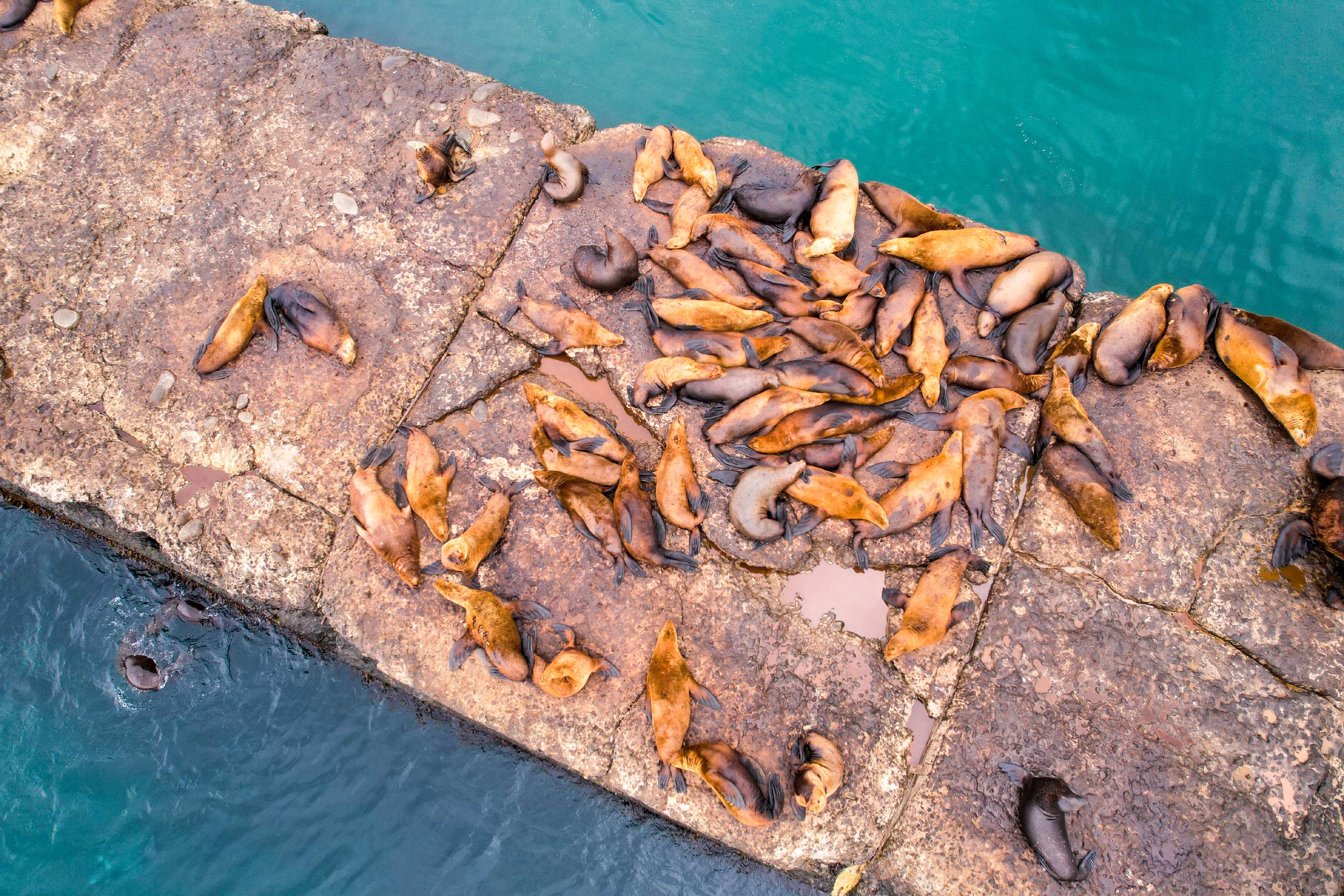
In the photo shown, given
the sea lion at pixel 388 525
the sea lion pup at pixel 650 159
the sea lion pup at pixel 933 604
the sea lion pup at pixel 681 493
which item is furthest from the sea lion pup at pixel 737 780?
the sea lion pup at pixel 650 159

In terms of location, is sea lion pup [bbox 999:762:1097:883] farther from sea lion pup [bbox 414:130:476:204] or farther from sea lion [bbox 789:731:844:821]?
sea lion pup [bbox 414:130:476:204]

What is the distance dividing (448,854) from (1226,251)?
8104 mm

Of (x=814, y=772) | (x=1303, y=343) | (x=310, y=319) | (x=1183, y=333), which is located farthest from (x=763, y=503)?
(x=1303, y=343)

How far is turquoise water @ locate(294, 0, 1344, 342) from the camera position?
6.46 metres

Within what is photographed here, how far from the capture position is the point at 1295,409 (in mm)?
4109

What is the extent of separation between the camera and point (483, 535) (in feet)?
13.0

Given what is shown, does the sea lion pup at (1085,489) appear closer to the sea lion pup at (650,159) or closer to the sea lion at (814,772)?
the sea lion at (814,772)

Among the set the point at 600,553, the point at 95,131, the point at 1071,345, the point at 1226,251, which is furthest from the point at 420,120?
the point at 1226,251

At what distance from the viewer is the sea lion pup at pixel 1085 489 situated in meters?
3.91

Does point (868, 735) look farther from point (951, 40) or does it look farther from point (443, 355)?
point (951, 40)

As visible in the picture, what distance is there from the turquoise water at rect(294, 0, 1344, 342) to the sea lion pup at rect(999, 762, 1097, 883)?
187 inches

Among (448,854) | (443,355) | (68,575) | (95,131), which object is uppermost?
(95,131)

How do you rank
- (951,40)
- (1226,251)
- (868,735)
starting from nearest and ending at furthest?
(868,735)
(1226,251)
(951,40)

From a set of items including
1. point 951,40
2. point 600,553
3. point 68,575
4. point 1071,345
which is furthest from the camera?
point 951,40
